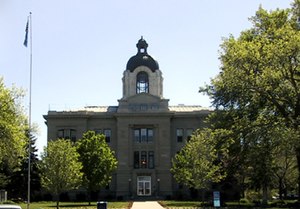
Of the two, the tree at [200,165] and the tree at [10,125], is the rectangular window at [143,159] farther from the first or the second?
the tree at [10,125]

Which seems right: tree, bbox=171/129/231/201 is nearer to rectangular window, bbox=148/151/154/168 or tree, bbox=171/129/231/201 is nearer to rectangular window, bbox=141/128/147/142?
rectangular window, bbox=148/151/154/168

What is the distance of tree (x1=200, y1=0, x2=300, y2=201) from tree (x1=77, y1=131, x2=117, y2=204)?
23940mm

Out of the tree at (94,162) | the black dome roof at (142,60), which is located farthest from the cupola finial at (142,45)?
the tree at (94,162)

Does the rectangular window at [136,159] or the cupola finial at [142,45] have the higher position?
the cupola finial at [142,45]

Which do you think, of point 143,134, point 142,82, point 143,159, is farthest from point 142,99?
point 143,159

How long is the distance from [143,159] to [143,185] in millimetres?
3636

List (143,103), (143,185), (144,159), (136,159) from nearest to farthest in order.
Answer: (143,185) < (144,159) < (136,159) < (143,103)

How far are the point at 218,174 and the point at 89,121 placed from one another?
24.0 metres

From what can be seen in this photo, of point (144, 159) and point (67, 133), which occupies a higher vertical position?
point (67, 133)

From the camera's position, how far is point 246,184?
5034cm

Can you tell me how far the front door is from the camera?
228 feet

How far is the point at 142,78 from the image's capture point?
7531cm

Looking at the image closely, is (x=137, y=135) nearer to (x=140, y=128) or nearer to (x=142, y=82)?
(x=140, y=128)

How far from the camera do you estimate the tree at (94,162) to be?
55344mm
